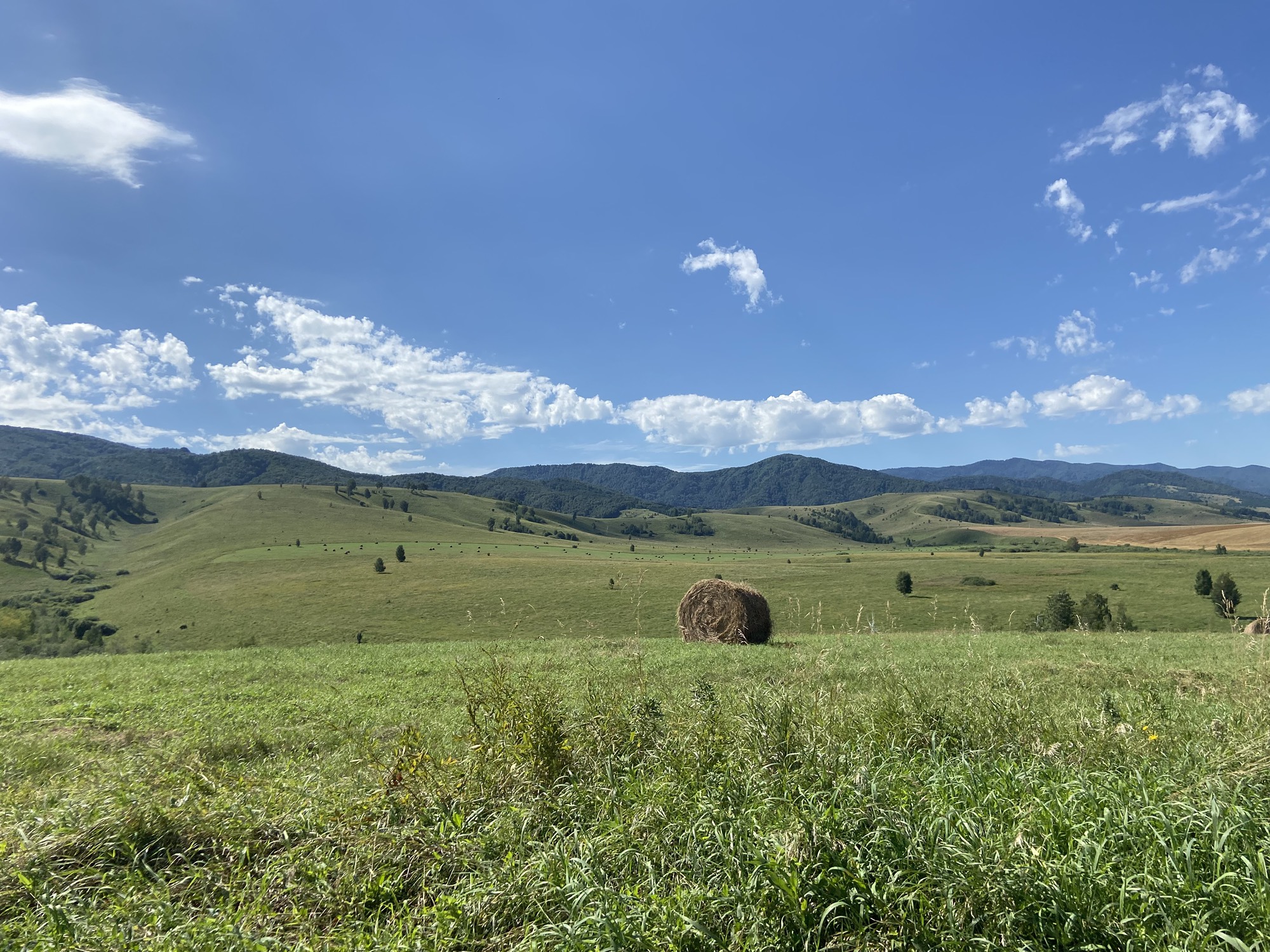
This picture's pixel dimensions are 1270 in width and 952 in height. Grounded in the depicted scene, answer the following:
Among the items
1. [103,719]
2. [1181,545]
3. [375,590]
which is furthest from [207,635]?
[1181,545]

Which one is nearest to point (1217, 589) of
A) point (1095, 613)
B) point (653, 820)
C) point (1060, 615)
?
point (1095, 613)

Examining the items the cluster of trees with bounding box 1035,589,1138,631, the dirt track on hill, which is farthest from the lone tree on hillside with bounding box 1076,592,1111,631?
the dirt track on hill

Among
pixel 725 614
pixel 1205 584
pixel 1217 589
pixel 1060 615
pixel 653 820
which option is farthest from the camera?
pixel 1205 584

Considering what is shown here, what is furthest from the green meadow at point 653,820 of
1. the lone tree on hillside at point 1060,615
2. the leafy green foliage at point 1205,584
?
the leafy green foliage at point 1205,584

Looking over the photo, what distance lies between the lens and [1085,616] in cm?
4366

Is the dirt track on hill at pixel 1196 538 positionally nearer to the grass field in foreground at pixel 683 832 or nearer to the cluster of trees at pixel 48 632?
the grass field in foreground at pixel 683 832

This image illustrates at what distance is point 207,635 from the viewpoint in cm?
6106

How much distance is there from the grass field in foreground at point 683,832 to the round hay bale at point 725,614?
18807 millimetres

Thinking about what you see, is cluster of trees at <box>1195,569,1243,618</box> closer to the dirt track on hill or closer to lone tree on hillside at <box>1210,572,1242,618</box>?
lone tree on hillside at <box>1210,572,1242,618</box>

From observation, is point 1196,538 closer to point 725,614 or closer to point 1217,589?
point 1217,589

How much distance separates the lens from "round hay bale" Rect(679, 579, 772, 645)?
2694 centimetres

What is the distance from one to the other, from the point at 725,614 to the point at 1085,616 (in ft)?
110

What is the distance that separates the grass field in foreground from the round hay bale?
18.8 m

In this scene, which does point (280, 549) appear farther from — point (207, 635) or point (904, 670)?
point (904, 670)
